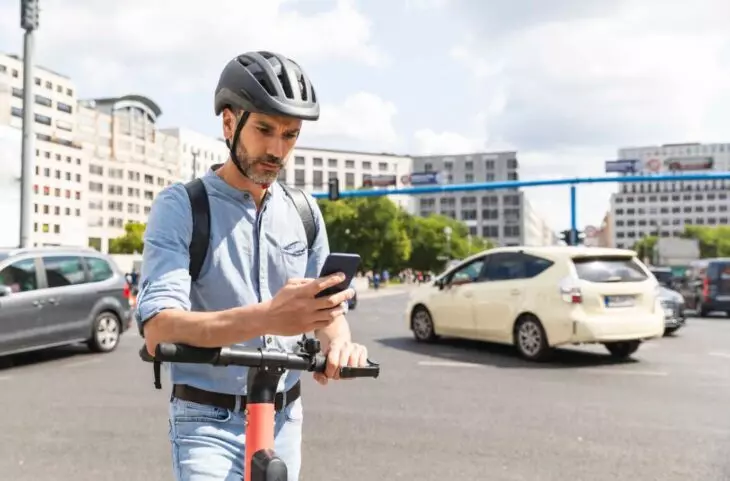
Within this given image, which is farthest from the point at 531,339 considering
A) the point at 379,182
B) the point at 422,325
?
the point at 379,182

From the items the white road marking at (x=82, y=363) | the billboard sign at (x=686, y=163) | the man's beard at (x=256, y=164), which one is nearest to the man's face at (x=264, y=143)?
the man's beard at (x=256, y=164)

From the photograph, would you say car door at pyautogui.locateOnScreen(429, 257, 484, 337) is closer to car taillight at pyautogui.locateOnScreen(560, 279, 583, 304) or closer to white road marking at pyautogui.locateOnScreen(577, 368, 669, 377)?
car taillight at pyautogui.locateOnScreen(560, 279, 583, 304)

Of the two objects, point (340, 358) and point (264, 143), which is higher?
point (264, 143)

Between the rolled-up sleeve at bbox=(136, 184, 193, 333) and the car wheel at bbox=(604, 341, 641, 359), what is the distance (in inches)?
406

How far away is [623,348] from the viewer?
11.2 m

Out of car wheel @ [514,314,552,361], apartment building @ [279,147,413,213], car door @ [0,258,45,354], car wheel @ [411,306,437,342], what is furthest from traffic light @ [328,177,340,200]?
apartment building @ [279,147,413,213]

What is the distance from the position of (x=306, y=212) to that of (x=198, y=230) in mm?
386

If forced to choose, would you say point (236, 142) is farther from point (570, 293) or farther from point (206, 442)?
point (570, 293)

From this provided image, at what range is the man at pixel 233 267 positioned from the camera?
1.72 metres

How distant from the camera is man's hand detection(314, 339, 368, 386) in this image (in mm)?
1821

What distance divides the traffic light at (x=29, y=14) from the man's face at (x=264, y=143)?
610 inches

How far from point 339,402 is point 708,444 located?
3.32 meters

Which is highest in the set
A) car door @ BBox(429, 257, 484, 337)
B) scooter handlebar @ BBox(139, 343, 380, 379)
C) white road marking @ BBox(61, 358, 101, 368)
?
scooter handlebar @ BBox(139, 343, 380, 379)

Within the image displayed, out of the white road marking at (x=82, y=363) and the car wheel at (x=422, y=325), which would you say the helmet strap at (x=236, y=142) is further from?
the car wheel at (x=422, y=325)
